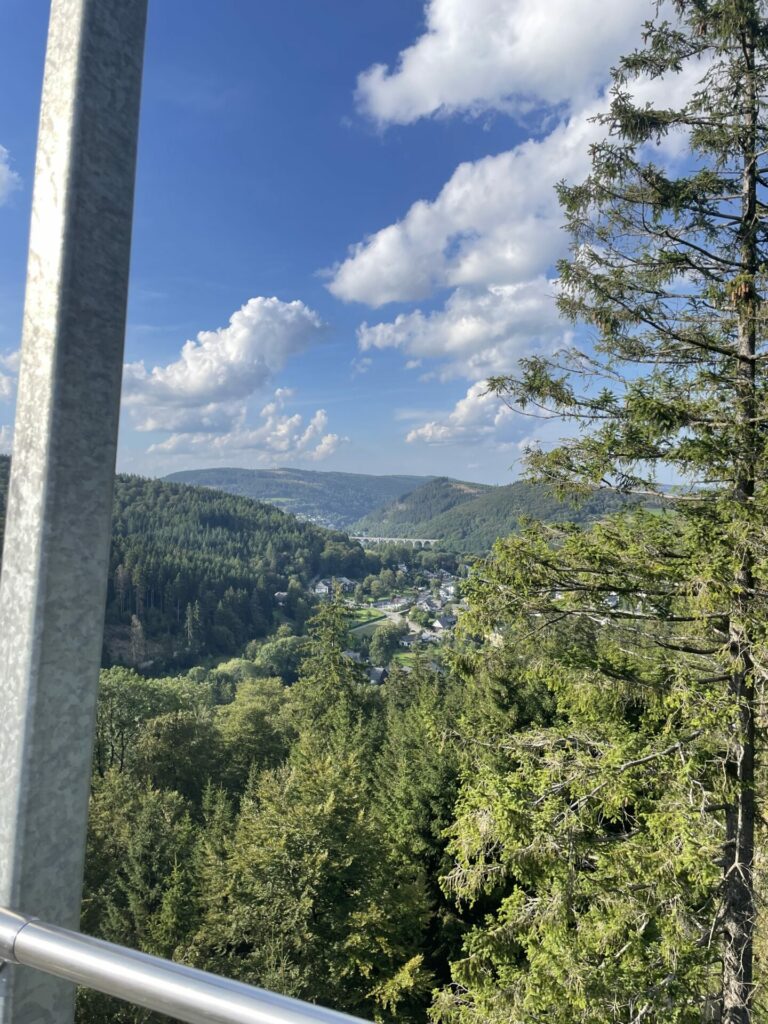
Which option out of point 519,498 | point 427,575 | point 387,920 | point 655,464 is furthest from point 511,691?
point 427,575

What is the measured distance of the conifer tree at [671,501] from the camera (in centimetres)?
470

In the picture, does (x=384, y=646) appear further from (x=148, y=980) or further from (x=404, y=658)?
(x=148, y=980)

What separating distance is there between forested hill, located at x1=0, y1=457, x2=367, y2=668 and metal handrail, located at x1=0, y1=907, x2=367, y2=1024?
42772mm

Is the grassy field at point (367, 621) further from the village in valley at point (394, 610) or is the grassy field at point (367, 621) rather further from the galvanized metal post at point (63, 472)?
the galvanized metal post at point (63, 472)

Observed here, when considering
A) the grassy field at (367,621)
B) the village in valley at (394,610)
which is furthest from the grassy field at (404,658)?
the grassy field at (367,621)

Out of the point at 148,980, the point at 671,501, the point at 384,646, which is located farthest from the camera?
the point at 384,646

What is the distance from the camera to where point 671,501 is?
5488 millimetres

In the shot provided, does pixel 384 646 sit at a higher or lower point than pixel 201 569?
lower

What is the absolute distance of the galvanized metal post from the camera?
3.44 feet

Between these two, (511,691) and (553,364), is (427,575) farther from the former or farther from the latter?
(553,364)

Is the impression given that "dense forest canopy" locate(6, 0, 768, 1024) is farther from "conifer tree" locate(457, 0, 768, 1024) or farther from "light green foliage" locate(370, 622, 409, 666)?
"light green foliage" locate(370, 622, 409, 666)

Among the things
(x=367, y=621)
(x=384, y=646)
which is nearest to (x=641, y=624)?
(x=384, y=646)

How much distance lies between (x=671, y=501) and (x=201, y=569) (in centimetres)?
10706

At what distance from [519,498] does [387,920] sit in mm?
9078
